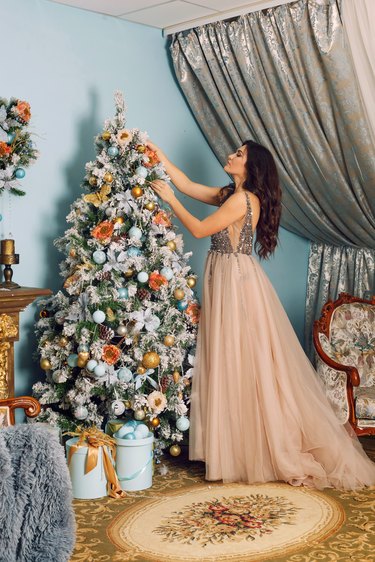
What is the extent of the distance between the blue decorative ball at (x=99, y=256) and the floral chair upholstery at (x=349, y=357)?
1.52m

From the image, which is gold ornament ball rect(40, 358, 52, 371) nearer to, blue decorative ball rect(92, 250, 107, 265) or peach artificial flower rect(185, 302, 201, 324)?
blue decorative ball rect(92, 250, 107, 265)

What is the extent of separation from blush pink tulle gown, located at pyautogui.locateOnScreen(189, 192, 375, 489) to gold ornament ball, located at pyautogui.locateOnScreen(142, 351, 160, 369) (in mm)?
334

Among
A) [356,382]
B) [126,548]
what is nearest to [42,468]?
[126,548]

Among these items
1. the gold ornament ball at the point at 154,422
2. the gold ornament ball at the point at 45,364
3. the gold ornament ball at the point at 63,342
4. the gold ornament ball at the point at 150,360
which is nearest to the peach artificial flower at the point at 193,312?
the gold ornament ball at the point at 150,360

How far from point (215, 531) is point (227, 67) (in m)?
2.94

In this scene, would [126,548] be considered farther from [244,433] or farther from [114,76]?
[114,76]

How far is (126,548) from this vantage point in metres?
3.61

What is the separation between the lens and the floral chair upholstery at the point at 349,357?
489cm

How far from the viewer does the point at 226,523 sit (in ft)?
12.7

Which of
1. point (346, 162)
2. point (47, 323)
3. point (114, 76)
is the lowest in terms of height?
point (47, 323)

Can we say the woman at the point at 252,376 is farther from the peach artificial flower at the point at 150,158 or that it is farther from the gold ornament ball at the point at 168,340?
the gold ornament ball at the point at 168,340

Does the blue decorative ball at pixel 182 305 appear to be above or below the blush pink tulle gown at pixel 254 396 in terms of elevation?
above

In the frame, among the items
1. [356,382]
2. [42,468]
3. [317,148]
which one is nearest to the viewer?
[42,468]

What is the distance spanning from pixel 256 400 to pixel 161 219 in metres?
1.09
